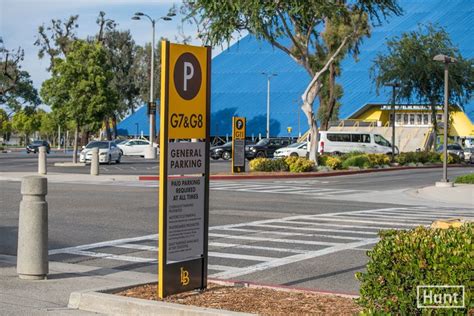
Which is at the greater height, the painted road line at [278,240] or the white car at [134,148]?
the white car at [134,148]

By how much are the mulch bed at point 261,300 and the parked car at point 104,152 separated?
39739mm

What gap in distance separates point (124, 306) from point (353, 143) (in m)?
49.2

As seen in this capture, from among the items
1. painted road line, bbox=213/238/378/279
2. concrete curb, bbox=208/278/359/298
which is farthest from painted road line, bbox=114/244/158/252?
concrete curb, bbox=208/278/359/298

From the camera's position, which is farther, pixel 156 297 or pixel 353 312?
pixel 156 297

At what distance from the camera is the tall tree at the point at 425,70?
53719mm

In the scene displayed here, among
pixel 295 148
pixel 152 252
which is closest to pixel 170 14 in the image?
pixel 295 148

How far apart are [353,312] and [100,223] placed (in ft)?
31.3

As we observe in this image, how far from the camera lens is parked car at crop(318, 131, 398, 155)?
5569 cm

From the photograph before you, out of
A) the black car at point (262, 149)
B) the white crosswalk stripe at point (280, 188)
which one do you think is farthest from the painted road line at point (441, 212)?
the black car at point (262, 149)

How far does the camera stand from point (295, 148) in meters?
55.4

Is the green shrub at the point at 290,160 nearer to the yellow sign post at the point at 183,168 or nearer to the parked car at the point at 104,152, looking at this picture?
the parked car at the point at 104,152

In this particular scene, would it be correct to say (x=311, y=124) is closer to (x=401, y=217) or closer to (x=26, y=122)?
(x=401, y=217)

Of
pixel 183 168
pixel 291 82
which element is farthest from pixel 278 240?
pixel 291 82

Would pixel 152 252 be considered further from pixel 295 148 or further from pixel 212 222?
pixel 295 148
